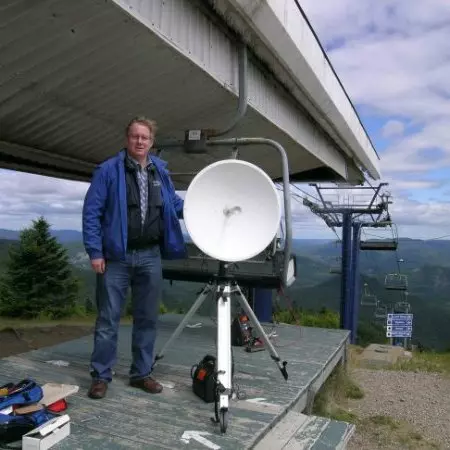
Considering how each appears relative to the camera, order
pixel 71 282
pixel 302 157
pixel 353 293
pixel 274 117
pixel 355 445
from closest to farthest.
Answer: pixel 355 445
pixel 274 117
pixel 302 157
pixel 71 282
pixel 353 293

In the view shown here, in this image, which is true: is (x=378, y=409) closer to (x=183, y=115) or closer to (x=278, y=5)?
(x=183, y=115)

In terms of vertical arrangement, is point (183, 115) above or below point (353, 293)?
above

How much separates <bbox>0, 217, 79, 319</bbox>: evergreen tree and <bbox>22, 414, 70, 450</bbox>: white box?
13.2m

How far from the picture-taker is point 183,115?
17.0 feet

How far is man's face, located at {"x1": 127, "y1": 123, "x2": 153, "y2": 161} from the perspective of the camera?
10.4 feet

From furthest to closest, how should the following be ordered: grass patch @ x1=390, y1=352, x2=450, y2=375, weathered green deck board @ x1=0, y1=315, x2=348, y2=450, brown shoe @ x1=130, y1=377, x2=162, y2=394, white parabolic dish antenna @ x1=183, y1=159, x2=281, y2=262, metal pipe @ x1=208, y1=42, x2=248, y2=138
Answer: grass patch @ x1=390, y1=352, x2=450, y2=375
metal pipe @ x1=208, y1=42, x2=248, y2=138
brown shoe @ x1=130, y1=377, x2=162, y2=394
white parabolic dish antenna @ x1=183, y1=159, x2=281, y2=262
weathered green deck board @ x1=0, y1=315, x2=348, y2=450

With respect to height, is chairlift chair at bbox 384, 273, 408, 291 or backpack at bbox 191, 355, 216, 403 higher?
backpack at bbox 191, 355, 216, 403

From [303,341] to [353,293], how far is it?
1372cm

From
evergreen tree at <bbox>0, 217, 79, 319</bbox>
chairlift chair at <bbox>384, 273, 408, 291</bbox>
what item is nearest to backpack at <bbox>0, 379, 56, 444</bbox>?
evergreen tree at <bbox>0, 217, 79, 319</bbox>

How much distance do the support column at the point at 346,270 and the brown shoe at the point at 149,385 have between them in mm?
16307

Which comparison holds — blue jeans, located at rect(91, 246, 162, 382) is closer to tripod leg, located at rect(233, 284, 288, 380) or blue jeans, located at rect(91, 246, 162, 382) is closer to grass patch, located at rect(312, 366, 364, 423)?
tripod leg, located at rect(233, 284, 288, 380)

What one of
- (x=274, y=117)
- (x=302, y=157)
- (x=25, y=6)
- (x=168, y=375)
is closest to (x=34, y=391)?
(x=168, y=375)

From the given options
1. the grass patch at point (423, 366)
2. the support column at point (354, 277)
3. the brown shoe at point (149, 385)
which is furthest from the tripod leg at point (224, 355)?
the support column at point (354, 277)

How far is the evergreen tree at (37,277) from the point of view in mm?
15770
